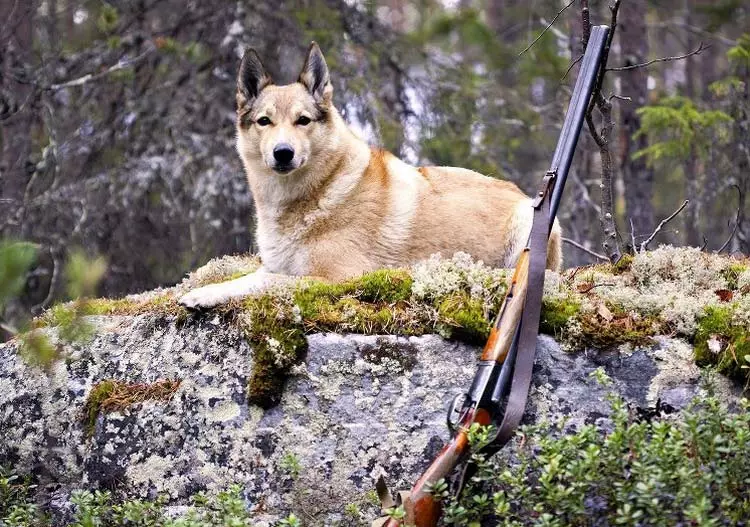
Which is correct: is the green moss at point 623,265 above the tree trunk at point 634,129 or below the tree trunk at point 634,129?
below

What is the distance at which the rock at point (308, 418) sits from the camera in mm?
3797

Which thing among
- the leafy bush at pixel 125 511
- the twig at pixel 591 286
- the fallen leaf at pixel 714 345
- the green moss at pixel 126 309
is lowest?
the leafy bush at pixel 125 511

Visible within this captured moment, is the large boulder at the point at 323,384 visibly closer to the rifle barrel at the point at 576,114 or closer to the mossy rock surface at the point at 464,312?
the mossy rock surface at the point at 464,312

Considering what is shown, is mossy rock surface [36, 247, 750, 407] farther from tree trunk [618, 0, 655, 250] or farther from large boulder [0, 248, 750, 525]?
tree trunk [618, 0, 655, 250]

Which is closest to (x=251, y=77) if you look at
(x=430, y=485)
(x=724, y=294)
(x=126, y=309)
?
(x=126, y=309)

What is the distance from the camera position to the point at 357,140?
593 cm

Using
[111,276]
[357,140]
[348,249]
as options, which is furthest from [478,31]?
[348,249]

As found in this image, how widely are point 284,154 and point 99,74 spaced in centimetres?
454

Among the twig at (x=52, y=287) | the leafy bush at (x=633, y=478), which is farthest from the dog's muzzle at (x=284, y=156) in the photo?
the twig at (x=52, y=287)

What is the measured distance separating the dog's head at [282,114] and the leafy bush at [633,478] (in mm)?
2761

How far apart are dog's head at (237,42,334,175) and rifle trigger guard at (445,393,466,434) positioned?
232 cm

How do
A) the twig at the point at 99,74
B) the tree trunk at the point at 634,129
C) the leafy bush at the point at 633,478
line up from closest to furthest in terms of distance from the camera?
the leafy bush at the point at 633,478, the twig at the point at 99,74, the tree trunk at the point at 634,129

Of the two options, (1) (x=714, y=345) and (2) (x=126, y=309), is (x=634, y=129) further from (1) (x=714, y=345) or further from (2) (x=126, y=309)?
(2) (x=126, y=309)

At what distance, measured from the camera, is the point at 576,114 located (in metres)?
4.38
